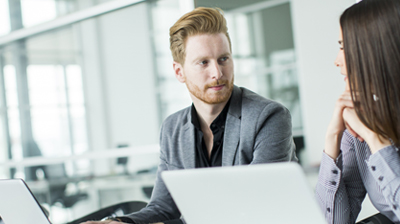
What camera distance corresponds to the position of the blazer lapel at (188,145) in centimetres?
194

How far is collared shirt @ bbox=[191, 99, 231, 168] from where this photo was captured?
194cm

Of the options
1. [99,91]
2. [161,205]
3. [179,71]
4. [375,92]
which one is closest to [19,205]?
[161,205]

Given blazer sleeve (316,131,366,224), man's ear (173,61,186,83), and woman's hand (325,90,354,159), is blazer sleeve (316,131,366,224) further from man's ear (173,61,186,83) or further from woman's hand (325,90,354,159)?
man's ear (173,61,186,83)

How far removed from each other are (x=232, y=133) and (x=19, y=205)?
912 mm

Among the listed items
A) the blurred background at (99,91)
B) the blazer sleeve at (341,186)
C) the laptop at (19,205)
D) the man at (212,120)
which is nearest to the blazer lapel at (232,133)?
the man at (212,120)

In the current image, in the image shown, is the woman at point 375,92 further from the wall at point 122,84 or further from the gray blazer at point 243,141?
the wall at point 122,84

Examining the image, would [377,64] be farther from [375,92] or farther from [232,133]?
[232,133]

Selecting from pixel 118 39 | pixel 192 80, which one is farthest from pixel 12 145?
pixel 192 80

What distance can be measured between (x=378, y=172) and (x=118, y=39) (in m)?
4.61

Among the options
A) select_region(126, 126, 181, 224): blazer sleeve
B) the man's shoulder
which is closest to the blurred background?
the man's shoulder

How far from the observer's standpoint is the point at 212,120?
1988mm

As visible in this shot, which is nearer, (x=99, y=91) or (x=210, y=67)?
(x=210, y=67)

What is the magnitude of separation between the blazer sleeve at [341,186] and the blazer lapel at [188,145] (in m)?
0.62

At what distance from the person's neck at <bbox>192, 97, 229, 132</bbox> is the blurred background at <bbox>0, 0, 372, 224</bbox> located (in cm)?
73
